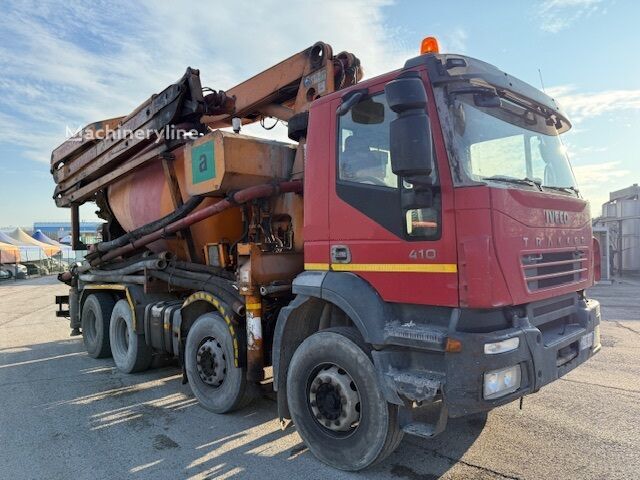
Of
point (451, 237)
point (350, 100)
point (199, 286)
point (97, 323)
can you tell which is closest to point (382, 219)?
point (451, 237)

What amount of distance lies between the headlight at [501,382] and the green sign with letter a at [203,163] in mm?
3209

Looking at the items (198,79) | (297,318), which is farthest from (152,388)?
(198,79)

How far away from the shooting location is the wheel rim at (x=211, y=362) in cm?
493

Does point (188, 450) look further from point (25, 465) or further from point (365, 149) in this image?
point (365, 149)

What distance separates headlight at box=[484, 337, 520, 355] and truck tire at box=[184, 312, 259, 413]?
2.57 m

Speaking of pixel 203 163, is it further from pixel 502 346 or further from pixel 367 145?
pixel 502 346

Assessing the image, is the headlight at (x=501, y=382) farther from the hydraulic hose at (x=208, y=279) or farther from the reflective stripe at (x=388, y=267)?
the hydraulic hose at (x=208, y=279)

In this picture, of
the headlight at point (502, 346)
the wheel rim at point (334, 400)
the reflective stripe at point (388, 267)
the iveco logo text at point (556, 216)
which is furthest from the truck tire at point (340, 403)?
the iveco logo text at point (556, 216)

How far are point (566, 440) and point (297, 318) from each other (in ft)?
8.04

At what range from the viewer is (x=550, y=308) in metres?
3.60

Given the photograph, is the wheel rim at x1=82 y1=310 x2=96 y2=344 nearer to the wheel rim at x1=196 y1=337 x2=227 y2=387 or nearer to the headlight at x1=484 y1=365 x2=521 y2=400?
the wheel rim at x1=196 y1=337 x2=227 y2=387

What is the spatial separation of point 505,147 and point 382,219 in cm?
106

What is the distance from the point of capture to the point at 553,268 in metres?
3.49

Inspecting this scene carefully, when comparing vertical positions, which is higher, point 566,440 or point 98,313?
point 98,313
